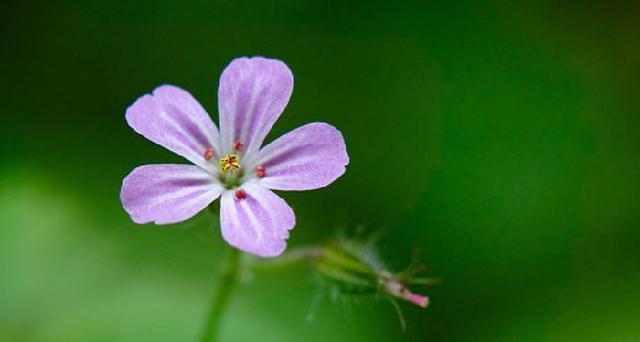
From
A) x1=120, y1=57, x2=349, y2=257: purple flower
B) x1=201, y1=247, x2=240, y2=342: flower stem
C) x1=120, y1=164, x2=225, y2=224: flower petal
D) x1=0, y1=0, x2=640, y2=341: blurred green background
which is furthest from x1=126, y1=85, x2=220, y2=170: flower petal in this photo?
x1=0, y1=0, x2=640, y2=341: blurred green background

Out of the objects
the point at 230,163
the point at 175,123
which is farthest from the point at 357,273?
the point at 175,123

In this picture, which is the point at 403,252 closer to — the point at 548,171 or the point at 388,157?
the point at 388,157

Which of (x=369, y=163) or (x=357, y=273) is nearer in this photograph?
(x=357, y=273)

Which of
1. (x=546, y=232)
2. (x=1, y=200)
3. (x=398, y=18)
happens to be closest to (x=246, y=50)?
(x=398, y=18)

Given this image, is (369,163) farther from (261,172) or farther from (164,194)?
(164,194)

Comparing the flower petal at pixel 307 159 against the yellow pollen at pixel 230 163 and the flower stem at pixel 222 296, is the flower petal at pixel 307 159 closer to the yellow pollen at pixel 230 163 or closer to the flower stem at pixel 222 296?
the yellow pollen at pixel 230 163

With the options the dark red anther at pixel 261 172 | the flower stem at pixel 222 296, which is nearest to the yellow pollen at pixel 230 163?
the dark red anther at pixel 261 172

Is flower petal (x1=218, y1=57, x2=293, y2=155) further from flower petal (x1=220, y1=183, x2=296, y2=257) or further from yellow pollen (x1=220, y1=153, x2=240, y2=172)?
flower petal (x1=220, y1=183, x2=296, y2=257)
